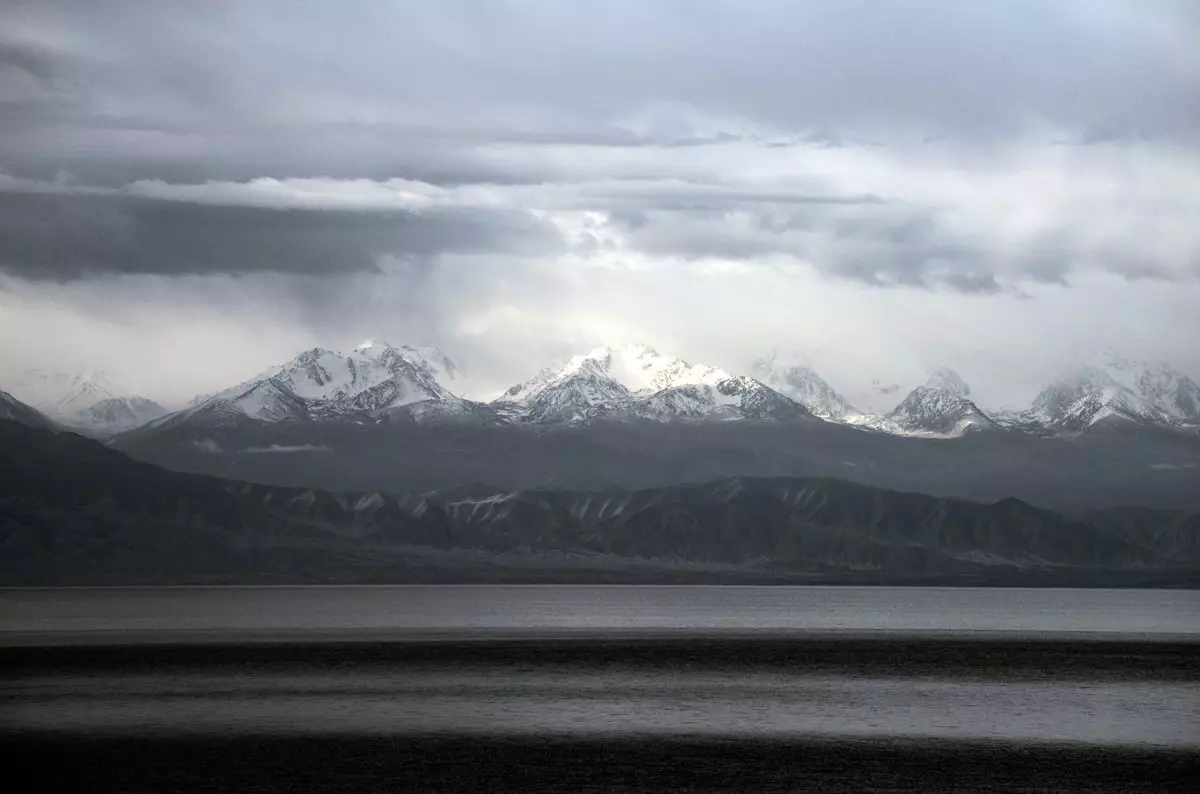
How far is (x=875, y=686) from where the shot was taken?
376 ft

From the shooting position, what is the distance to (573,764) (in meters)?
71.1

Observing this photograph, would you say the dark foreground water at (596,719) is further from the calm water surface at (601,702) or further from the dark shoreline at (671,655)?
the dark shoreline at (671,655)

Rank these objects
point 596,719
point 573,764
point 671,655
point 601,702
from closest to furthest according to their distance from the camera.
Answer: point 573,764 → point 596,719 → point 601,702 → point 671,655

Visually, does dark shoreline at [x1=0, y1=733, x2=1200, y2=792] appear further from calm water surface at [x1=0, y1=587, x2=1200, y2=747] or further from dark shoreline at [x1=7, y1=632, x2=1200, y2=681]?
dark shoreline at [x1=7, y1=632, x2=1200, y2=681]

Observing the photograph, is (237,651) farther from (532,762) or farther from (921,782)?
(921,782)

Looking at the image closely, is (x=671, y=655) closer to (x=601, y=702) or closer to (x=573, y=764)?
(x=601, y=702)

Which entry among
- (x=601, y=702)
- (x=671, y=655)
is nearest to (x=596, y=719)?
(x=601, y=702)

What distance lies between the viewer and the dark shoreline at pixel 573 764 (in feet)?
212

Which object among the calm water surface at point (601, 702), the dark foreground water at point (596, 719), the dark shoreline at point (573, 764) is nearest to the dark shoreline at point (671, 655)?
the dark foreground water at point (596, 719)

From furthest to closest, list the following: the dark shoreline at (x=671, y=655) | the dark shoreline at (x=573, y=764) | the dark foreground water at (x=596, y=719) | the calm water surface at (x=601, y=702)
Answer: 1. the dark shoreline at (x=671, y=655)
2. the calm water surface at (x=601, y=702)
3. the dark foreground water at (x=596, y=719)
4. the dark shoreline at (x=573, y=764)

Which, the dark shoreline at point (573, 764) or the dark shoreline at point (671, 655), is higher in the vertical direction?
the dark shoreline at point (573, 764)

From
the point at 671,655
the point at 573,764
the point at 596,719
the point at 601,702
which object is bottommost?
the point at 671,655

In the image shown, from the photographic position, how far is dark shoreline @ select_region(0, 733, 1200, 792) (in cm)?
6475

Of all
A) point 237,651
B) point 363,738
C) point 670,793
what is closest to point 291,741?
point 363,738
